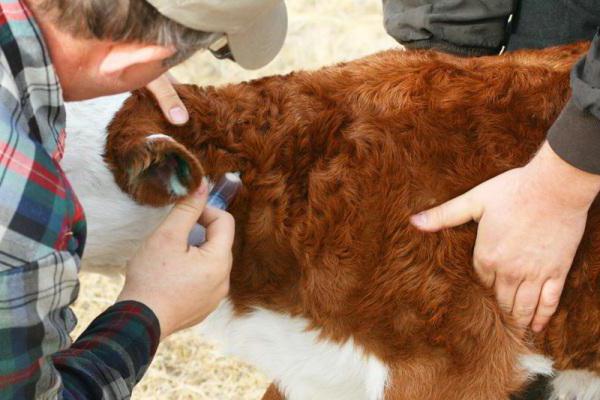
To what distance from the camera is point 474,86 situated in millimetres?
1966

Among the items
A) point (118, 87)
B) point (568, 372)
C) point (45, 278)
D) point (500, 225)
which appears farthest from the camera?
point (568, 372)

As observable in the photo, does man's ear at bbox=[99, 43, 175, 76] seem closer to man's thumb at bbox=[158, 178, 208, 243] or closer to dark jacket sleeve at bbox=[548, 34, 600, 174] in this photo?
man's thumb at bbox=[158, 178, 208, 243]

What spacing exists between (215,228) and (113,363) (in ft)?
1.31

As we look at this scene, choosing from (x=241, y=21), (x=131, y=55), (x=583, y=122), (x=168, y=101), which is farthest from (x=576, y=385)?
(x=131, y=55)

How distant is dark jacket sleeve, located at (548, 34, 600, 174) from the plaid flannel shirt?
0.98m

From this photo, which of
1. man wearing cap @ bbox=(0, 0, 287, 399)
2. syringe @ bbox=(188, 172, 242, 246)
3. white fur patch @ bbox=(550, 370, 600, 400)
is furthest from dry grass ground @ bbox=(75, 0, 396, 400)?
man wearing cap @ bbox=(0, 0, 287, 399)

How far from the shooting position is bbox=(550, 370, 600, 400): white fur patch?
2.13 m

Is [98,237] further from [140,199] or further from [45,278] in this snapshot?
[45,278]

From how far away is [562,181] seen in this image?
172 centimetres

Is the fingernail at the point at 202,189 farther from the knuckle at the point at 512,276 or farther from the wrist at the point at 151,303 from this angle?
the knuckle at the point at 512,276

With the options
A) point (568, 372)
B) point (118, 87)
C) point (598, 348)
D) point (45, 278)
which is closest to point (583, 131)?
point (598, 348)

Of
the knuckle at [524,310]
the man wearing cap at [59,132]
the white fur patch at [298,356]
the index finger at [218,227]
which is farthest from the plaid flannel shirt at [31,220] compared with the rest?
the knuckle at [524,310]

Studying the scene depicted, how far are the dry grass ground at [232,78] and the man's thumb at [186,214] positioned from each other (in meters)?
1.60

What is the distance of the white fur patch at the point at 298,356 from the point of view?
6.60 ft
